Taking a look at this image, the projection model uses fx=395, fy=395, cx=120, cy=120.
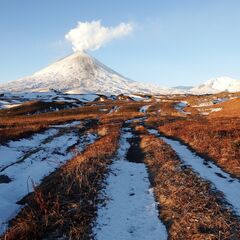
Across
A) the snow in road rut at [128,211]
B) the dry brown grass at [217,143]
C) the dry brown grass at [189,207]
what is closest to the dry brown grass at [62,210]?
the snow in road rut at [128,211]

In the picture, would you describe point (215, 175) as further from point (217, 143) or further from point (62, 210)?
point (62, 210)

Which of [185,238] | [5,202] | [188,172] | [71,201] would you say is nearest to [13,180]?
[5,202]

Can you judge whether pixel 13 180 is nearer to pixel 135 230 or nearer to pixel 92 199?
pixel 92 199

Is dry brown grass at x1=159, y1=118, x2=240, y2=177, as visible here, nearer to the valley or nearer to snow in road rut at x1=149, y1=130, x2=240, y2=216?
the valley

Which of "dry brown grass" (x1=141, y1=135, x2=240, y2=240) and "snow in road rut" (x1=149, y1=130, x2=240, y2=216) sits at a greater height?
"dry brown grass" (x1=141, y1=135, x2=240, y2=240)

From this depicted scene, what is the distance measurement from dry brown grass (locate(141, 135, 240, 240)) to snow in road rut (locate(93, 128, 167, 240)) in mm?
459

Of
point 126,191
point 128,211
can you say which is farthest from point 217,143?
point 128,211

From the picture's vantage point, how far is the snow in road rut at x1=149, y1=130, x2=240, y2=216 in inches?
694

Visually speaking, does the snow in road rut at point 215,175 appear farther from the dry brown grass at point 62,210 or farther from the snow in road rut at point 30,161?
the snow in road rut at point 30,161

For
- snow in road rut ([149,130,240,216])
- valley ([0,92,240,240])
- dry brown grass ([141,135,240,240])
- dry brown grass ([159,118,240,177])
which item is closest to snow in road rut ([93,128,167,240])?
valley ([0,92,240,240])

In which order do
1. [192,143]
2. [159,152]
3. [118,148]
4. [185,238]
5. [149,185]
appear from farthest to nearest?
[192,143] < [118,148] < [159,152] < [149,185] < [185,238]

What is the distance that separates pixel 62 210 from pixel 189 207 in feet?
16.4

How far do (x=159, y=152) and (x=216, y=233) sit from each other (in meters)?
14.7

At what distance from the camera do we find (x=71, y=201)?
647 inches
